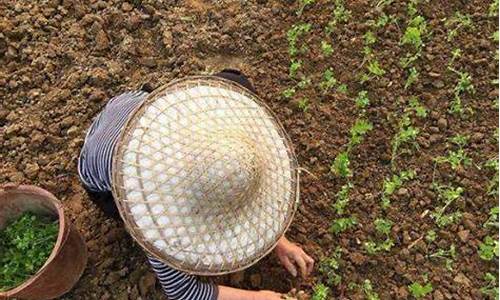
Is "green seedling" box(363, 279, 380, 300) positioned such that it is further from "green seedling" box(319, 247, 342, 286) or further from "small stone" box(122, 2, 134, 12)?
"small stone" box(122, 2, 134, 12)

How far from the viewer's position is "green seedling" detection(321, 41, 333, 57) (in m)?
2.53

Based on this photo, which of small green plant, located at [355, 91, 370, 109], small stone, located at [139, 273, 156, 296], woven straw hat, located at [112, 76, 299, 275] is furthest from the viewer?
small green plant, located at [355, 91, 370, 109]

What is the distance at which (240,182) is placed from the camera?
1.52m

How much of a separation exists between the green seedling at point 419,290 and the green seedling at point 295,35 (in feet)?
3.31

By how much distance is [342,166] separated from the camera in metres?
2.35

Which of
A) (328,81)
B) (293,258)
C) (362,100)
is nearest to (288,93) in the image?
(328,81)

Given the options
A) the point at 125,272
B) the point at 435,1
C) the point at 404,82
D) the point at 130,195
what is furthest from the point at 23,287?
the point at 435,1

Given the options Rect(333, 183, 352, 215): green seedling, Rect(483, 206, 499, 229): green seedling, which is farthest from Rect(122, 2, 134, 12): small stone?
Rect(483, 206, 499, 229): green seedling

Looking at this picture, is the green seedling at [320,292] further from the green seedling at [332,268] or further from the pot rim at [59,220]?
the pot rim at [59,220]

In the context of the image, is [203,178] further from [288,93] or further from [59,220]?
[288,93]

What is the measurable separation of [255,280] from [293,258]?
0.52 feet

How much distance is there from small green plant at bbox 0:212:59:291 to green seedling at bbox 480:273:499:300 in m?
1.47

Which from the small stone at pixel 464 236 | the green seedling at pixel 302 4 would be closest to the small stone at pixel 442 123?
the small stone at pixel 464 236

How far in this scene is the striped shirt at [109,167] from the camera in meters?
1.85
